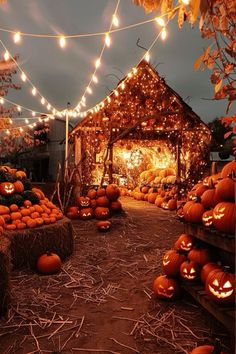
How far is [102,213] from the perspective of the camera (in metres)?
9.63

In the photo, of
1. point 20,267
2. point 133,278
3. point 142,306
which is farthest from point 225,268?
point 20,267

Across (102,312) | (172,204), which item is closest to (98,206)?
(172,204)

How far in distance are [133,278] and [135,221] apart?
12.4 ft

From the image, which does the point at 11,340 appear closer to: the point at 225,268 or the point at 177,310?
the point at 177,310

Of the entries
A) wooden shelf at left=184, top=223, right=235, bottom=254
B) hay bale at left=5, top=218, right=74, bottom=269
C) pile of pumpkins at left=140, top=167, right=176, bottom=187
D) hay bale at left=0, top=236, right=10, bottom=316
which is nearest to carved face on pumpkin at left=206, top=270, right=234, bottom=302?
wooden shelf at left=184, top=223, right=235, bottom=254

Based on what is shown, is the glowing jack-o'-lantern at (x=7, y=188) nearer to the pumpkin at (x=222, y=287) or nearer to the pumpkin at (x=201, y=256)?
the pumpkin at (x=201, y=256)

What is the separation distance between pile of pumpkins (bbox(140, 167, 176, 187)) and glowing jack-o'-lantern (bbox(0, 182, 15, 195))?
7412 mm

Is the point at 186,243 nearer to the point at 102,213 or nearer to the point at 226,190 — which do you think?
the point at 226,190

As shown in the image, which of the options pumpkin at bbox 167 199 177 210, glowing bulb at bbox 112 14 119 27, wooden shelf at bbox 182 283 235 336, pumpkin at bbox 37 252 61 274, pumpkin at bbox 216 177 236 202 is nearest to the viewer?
wooden shelf at bbox 182 283 235 336

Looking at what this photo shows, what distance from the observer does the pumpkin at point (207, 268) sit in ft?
13.4

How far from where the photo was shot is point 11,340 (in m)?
3.66

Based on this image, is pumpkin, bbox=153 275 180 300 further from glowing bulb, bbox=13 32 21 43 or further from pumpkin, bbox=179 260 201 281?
glowing bulb, bbox=13 32 21 43

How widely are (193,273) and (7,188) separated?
4.00 m

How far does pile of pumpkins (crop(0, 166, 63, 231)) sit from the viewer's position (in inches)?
243
